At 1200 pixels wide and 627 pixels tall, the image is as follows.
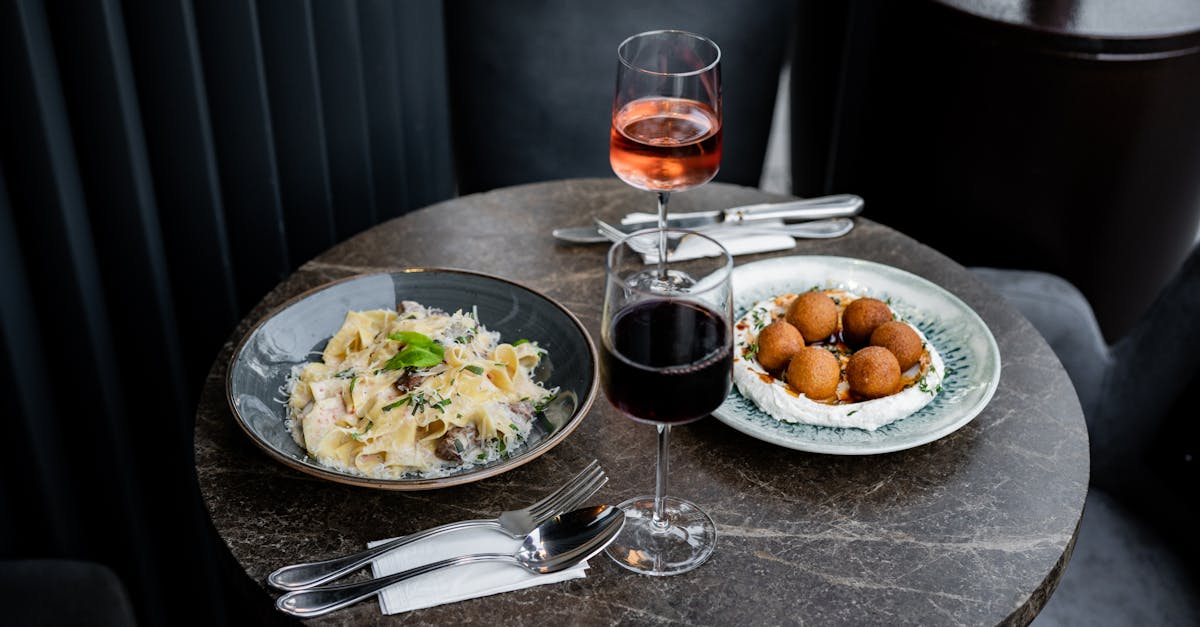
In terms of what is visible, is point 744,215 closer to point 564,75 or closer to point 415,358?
point 415,358

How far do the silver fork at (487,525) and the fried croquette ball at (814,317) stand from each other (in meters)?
0.36

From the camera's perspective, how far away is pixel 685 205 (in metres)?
1.92

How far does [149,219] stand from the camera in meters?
1.82

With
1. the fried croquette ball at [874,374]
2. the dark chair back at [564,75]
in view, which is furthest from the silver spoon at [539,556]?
the dark chair back at [564,75]

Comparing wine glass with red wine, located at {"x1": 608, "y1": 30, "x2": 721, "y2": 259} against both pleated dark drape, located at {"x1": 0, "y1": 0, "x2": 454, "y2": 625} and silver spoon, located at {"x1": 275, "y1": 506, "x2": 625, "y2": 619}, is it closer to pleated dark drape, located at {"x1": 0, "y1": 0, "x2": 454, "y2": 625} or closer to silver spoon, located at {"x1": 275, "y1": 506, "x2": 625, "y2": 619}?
silver spoon, located at {"x1": 275, "y1": 506, "x2": 625, "y2": 619}

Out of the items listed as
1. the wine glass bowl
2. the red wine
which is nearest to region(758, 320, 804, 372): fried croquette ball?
the wine glass bowl

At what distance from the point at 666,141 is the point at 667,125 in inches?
1.1

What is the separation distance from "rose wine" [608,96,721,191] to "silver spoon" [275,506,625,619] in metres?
0.49

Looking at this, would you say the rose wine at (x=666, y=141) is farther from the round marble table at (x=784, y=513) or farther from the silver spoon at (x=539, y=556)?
the silver spoon at (x=539, y=556)

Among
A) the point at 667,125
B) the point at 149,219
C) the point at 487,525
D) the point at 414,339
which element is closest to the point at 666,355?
the point at 487,525

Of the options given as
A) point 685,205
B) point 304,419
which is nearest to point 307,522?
point 304,419

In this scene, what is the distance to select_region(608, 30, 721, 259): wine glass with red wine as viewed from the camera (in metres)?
1.45

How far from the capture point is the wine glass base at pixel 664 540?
118 cm

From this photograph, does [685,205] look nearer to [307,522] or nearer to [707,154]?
[707,154]
